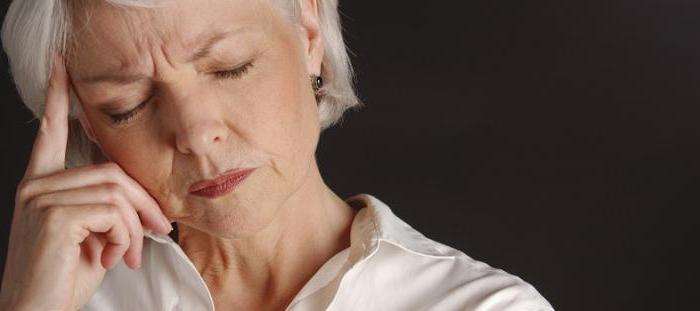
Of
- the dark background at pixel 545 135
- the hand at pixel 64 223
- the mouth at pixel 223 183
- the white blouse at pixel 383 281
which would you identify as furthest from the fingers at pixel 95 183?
the dark background at pixel 545 135

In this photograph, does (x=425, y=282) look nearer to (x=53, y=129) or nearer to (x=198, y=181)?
(x=198, y=181)

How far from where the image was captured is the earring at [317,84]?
2.50 meters

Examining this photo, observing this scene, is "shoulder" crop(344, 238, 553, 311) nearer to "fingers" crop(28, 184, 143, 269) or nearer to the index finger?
"fingers" crop(28, 184, 143, 269)

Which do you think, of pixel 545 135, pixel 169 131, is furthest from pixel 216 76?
pixel 545 135

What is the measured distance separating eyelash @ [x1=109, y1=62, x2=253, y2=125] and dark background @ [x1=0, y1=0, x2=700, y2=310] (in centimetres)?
84

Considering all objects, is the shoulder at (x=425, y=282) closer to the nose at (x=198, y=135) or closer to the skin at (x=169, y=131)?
the skin at (x=169, y=131)

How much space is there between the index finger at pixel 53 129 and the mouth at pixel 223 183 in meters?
0.31

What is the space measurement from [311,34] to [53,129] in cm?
57

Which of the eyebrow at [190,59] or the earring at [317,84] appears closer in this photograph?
the eyebrow at [190,59]

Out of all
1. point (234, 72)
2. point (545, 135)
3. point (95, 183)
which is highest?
point (234, 72)

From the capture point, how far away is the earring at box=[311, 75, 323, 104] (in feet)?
8.21

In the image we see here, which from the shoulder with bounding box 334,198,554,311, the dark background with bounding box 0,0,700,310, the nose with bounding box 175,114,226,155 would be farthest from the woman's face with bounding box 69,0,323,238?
the dark background with bounding box 0,0,700,310

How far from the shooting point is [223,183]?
2.17 m

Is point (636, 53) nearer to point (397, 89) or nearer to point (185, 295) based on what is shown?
point (397, 89)
